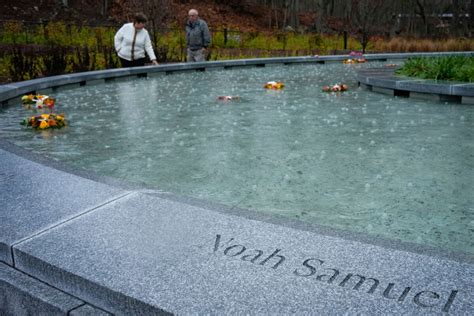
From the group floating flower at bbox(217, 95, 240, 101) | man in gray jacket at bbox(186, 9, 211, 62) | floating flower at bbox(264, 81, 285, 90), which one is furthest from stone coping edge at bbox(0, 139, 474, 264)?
man in gray jacket at bbox(186, 9, 211, 62)

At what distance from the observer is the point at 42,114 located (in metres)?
7.62

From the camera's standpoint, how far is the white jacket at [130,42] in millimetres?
12031

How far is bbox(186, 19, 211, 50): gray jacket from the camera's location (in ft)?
47.0

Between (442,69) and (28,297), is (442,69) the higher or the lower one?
the higher one

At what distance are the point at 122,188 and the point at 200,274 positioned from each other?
1.47 metres

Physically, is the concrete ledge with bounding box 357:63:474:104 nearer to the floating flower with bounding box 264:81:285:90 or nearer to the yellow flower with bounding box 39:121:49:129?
the floating flower with bounding box 264:81:285:90

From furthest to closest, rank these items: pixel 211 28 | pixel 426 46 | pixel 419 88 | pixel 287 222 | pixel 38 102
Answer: pixel 211 28 → pixel 426 46 → pixel 419 88 → pixel 38 102 → pixel 287 222

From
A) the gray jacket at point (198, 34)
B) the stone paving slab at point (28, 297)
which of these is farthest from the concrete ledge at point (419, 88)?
the stone paving slab at point (28, 297)

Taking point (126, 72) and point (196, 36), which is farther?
point (196, 36)

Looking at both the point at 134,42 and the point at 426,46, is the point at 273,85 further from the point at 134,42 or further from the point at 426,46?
the point at 426,46

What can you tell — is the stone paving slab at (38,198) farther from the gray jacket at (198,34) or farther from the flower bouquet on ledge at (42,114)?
the gray jacket at (198,34)

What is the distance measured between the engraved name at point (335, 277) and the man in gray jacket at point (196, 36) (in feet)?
39.5

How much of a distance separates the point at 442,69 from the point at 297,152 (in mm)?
5704

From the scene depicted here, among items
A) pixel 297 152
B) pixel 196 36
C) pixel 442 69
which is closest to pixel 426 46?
pixel 196 36
